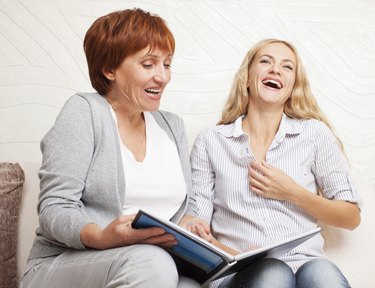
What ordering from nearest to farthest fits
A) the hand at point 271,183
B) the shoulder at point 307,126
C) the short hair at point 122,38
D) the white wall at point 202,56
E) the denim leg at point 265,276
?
the denim leg at point 265,276 < the short hair at point 122,38 < the hand at point 271,183 < the shoulder at point 307,126 < the white wall at point 202,56

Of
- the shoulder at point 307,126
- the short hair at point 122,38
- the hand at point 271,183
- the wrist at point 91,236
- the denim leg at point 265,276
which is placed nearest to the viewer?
the wrist at point 91,236

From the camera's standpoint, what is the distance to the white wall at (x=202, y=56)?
204cm

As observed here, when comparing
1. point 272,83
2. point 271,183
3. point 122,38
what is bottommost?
point 271,183

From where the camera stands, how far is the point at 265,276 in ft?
4.42

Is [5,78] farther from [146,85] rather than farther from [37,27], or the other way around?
[146,85]

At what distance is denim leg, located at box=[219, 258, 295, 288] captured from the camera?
4.39 feet

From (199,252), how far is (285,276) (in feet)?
1.04

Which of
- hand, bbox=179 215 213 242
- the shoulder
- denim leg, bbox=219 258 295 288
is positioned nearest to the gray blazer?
hand, bbox=179 215 213 242

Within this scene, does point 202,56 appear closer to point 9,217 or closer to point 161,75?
point 161,75

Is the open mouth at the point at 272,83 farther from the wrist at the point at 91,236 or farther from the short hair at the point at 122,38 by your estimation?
the wrist at the point at 91,236

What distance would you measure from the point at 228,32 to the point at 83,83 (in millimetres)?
595

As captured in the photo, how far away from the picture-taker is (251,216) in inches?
64.9

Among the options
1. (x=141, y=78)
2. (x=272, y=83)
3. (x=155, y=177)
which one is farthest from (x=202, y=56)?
(x=155, y=177)

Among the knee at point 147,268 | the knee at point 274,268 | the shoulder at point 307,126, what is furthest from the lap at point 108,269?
the shoulder at point 307,126
